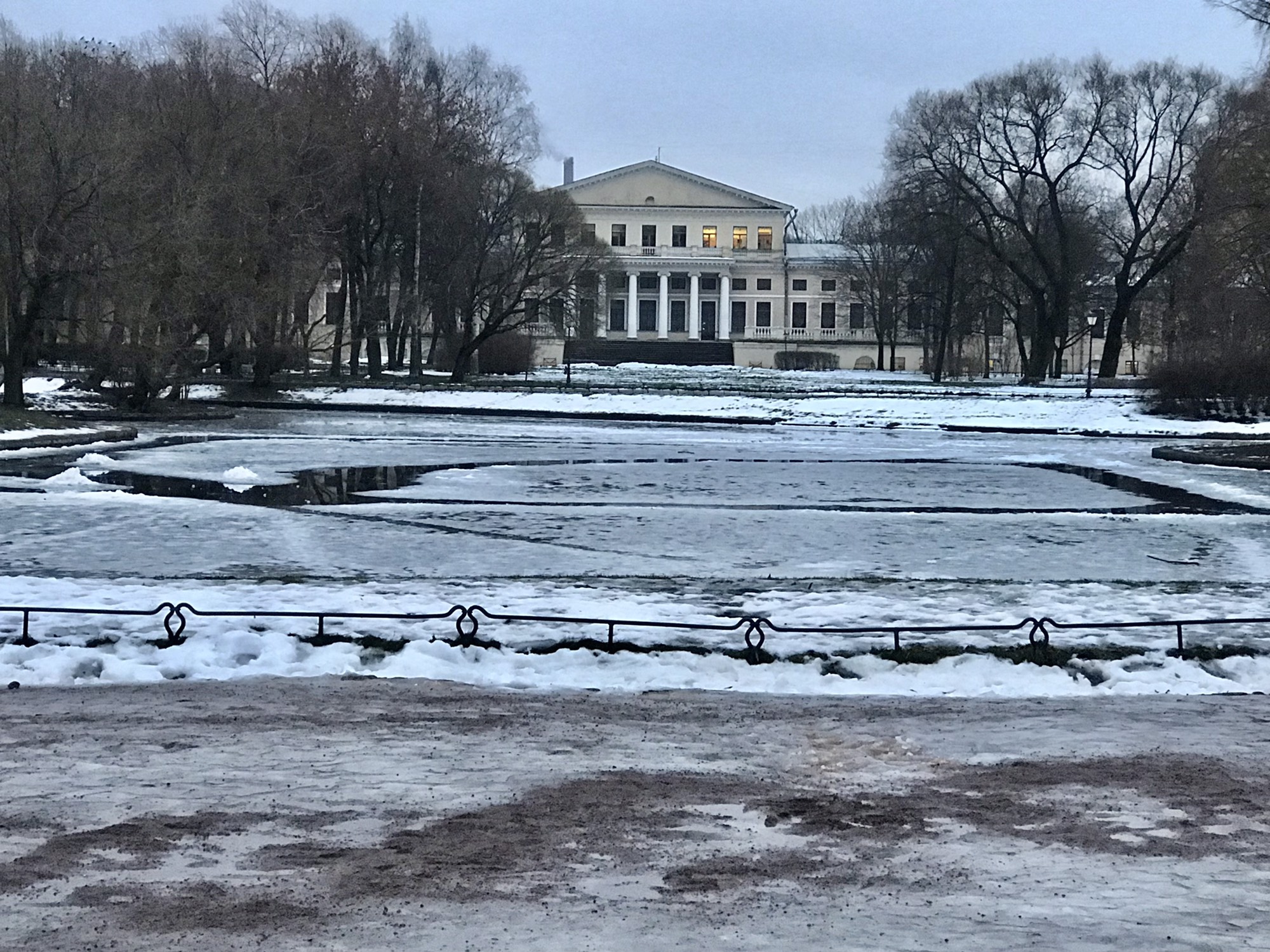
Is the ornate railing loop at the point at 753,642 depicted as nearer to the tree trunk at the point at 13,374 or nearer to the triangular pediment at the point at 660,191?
the tree trunk at the point at 13,374

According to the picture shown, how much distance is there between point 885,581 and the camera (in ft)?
40.6

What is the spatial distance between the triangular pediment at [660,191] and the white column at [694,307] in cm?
596

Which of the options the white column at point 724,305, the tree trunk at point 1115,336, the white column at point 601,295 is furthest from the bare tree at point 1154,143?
the white column at point 724,305

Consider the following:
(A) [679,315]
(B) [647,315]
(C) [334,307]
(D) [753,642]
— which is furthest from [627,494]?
(A) [679,315]

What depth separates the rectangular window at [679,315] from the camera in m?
114

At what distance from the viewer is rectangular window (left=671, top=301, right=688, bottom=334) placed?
114 metres

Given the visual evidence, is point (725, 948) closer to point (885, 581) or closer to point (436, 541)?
point (885, 581)

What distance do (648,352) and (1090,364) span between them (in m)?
40.2

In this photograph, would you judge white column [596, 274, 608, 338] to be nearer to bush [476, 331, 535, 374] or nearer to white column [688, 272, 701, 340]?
bush [476, 331, 535, 374]

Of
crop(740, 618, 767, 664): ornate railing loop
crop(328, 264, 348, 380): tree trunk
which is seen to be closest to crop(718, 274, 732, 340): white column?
crop(328, 264, 348, 380): tree trunk

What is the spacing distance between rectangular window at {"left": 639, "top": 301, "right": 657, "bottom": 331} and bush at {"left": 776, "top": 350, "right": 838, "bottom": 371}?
19940 millimetres

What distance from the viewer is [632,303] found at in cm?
10912

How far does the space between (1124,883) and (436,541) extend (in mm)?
10689

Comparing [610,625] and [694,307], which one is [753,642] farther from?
[694,307]
